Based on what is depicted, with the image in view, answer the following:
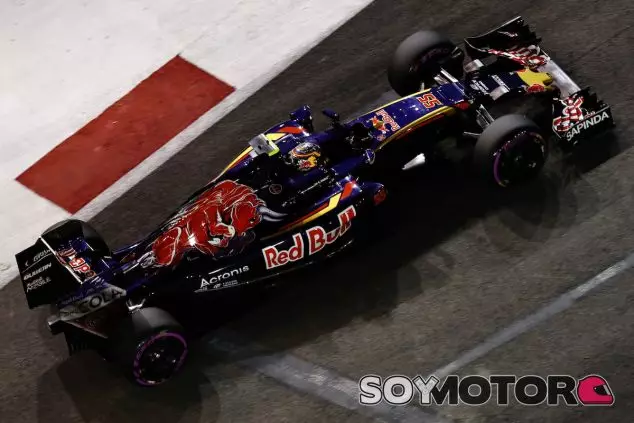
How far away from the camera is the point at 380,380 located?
755 cm

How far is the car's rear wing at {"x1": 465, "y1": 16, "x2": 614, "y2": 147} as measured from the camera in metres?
8.51

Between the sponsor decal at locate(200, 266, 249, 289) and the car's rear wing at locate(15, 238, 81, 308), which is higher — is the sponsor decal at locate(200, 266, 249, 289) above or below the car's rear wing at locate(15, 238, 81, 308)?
below

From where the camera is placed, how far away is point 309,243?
303 inches

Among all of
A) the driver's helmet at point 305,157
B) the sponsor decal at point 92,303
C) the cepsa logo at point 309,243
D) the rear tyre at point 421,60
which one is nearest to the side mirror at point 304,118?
the driver's helmet at point 305,157

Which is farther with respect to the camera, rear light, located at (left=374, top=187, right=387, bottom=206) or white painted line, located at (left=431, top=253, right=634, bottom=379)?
rear light, located at (left=374, top=187, right=387, bottom=206)

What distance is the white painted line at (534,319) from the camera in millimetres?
7594

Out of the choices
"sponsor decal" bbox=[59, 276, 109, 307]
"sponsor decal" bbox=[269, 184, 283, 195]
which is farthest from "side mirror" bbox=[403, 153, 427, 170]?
"sponsor decal" bbox=[59, 276, 109, 307]

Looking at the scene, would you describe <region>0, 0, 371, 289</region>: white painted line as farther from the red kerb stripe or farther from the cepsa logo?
the cepsa logo

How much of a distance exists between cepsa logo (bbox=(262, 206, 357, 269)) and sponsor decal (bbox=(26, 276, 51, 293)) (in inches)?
73.9

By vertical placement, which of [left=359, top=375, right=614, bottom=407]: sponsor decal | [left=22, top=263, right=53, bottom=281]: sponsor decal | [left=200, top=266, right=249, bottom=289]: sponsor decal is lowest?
[left=359, top=375, right=614, bottom=407]: sponsor decal

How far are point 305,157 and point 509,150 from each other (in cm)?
191

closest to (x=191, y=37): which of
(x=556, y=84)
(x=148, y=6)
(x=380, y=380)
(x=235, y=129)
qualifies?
(x=148, y=6)

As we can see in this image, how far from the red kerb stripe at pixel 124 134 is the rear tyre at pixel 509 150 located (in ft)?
10.8

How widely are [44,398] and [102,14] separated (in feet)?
17.3
